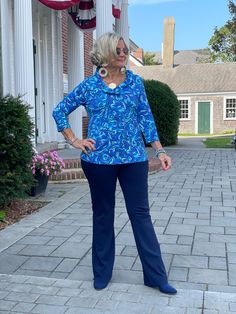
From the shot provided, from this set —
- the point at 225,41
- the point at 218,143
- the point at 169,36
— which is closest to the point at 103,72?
the point at 218,143

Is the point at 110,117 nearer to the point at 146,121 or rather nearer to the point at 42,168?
the point at 146,121

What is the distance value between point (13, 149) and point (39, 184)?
1.39 m

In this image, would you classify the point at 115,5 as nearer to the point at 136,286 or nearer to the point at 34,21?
the point at 34,21

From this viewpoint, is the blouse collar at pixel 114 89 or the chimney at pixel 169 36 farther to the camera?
the chimney at pixel 169 36

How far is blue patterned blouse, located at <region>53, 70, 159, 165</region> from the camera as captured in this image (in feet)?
10.8

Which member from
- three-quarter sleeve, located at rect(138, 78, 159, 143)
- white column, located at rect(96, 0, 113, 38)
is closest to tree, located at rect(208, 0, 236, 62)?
white column, located at rect(96, 0, 113, 38)

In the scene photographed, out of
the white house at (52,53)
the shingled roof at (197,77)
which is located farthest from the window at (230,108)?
the white house at (52,53)

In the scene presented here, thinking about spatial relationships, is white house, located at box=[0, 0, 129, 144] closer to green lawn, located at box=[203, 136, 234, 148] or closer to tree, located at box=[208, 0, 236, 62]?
green lawn, located at box=[203, 136, 234, 148]

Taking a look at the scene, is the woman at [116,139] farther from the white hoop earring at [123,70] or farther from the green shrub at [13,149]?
the green shrub at [13,149]

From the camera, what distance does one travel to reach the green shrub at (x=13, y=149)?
549 cm

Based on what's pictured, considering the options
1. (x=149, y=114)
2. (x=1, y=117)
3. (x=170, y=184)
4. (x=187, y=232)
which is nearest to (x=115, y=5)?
(x=170, y=184)

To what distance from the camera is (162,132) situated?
1594cm

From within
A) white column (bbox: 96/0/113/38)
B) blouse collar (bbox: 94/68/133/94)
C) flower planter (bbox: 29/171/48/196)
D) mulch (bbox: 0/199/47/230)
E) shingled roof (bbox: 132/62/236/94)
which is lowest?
mulch (bbox: 0/199/47/230)

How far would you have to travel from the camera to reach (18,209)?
6.05 meters
